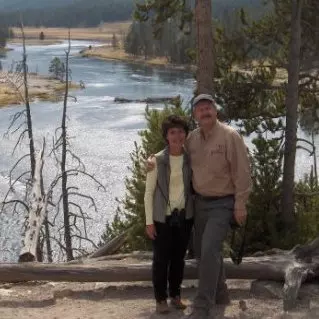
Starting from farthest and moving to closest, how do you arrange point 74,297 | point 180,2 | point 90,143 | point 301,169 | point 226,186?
point 90,143, point 301,169, point 180,2, point 74,297, point 226,186

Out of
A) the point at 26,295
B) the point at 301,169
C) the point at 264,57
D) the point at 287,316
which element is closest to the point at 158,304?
the point at 287,316

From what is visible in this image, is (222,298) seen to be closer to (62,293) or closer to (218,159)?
(218,159)

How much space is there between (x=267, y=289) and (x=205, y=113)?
2228mm

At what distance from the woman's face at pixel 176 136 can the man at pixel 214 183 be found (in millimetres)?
104

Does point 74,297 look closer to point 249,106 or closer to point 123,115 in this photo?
point 249,106

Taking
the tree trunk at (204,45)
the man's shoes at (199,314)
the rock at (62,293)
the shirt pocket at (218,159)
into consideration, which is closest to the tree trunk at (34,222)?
the rock at (62,293)

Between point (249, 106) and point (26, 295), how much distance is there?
5.55 metres

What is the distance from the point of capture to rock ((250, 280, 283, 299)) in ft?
19.5

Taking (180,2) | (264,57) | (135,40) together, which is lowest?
(264,57)

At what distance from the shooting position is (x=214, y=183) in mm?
4922

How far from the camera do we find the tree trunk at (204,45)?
712 cm

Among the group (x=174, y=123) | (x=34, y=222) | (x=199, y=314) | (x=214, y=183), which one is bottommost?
(x=34, y=222)

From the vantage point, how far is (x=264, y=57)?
1086cm

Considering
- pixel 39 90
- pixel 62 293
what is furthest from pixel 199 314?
pixel 39 90
